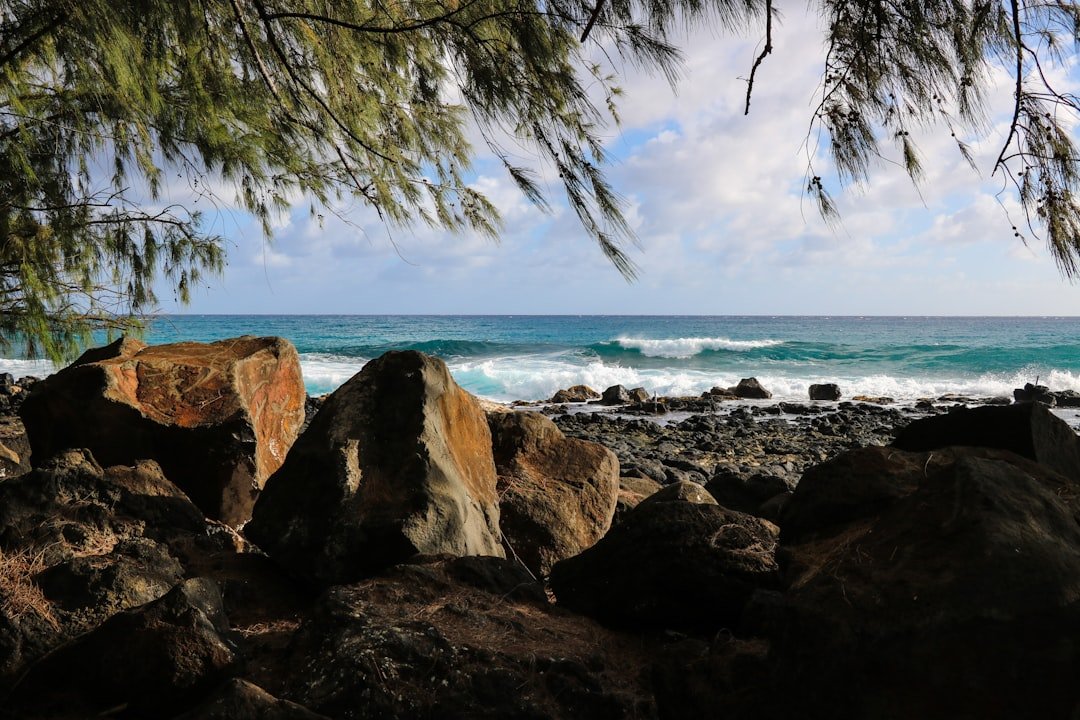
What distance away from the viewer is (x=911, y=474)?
291cm

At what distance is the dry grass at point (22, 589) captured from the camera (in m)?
2.46

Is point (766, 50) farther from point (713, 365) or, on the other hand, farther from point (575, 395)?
point (713, 365)

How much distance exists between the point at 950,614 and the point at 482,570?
1579mm

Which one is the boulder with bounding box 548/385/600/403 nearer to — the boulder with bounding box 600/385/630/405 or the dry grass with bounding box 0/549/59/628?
the boulder with bounding box 600/385/630/405

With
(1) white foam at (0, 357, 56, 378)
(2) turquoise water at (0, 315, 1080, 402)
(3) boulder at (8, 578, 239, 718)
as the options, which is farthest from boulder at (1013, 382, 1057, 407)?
(1) white foam at (0, 357, 56, 378)

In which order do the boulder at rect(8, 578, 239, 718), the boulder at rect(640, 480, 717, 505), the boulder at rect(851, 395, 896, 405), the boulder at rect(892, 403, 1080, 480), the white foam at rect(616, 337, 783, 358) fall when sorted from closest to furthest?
the boulder at rect(8, 578, 239, 718) → the boulder at rect(892, 403, 1080, 480) → the boulder at rect(640, 480, 717, 505) → the boulder at rect(851, 395, 896, 405) → the white foam at rect(616, 337, 783, 358)

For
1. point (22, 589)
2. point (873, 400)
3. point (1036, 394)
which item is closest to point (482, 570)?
point (22, 589)

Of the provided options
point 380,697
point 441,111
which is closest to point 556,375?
point 441,111

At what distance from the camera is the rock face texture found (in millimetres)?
3111

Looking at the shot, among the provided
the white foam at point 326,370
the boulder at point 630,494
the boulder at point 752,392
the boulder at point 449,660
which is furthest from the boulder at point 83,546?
the boulder at point 752,392

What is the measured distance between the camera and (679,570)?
9.20 ft

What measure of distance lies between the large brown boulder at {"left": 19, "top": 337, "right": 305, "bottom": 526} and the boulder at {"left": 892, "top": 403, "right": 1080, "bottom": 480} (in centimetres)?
356

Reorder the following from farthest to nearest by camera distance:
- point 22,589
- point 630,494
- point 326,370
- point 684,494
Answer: point 326,370, point 630,494, point 684,494, point 22,589

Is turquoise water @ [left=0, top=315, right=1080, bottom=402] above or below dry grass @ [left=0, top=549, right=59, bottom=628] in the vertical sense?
below
